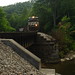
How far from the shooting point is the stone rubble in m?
12.4

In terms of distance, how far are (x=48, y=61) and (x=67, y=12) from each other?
2672 centimetres

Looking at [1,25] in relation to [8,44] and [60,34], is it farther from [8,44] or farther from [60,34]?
[8,44]

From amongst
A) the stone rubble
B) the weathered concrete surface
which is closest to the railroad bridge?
the weathered concrete surface

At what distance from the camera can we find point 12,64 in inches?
539

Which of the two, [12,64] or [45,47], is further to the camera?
[45,47]

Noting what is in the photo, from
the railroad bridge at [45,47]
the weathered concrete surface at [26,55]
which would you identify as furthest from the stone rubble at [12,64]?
the railroad bridge at [45,47]

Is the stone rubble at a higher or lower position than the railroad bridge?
higher

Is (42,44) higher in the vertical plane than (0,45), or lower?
lower

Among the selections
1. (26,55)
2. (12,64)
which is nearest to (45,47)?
(26,55)

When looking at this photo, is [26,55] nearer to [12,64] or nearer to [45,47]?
[12,64]

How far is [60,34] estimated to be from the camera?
4194 cm

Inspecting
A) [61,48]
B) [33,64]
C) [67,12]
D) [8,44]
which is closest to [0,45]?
[8,44]

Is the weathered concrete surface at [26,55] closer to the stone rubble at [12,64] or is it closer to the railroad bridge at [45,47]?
the stone rubble at [12,64]

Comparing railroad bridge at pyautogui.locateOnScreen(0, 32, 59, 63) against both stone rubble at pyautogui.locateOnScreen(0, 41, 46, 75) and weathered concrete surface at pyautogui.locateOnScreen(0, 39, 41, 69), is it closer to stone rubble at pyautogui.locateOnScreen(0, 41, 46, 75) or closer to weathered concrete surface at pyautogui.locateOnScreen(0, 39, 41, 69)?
weathered concrete surface at pyautogui.locateOnScreen(0, 39, 41, 69)
